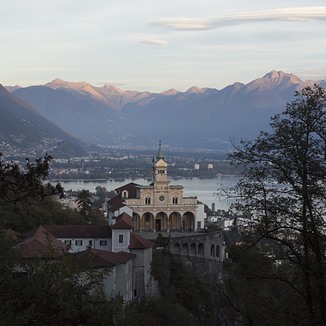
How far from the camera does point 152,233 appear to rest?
41.7 m

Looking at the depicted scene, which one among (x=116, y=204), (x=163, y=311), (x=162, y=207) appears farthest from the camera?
(x=162, y=207)

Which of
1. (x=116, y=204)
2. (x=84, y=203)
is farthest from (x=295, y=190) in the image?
(x=116, y=204)

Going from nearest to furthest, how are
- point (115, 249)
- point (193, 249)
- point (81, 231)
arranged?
1. point (115, 249)
2. point (81, 231)
3. point (193, 249)

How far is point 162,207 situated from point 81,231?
12188 mm

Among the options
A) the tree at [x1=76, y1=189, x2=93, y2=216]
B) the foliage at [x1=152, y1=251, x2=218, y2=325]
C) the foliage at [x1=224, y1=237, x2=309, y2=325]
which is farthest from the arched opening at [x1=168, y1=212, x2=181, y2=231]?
the foliage at [x1=224, y1=237, x2=309, y2=325]

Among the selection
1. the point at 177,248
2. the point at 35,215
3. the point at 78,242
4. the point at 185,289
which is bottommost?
the point at 185,289

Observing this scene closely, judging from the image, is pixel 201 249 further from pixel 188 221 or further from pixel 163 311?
pixel 163 311

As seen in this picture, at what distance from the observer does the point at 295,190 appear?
→ 39.5 feet

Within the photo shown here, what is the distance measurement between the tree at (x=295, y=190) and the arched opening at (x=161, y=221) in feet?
109

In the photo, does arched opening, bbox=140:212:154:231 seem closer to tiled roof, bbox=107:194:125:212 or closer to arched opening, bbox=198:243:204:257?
tiled roof, bbox=107:194:125:212

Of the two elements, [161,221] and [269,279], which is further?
[161,221]

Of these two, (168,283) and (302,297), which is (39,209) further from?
(302,297)

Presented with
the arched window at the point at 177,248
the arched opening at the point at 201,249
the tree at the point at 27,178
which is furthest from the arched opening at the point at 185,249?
the tree at the point at 27,178

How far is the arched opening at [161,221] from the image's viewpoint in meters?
45.5
